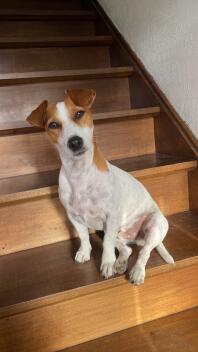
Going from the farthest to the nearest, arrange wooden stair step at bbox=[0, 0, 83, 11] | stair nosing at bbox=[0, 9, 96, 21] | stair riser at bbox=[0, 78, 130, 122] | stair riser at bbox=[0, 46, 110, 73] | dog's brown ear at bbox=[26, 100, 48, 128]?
1. wooden stair step at bbox=[0, 0, 83, 11]
2. stair nosing at bbox=[0, 9, 96, 21]
3. stair riser at bbox=[0, 46, 110, 73]
4. stair riser at bbox=[0, 78, 130, 122]
5. dog's brown ear at bbox=[26, 100, 48, 128]

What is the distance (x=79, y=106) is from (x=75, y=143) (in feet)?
0.44

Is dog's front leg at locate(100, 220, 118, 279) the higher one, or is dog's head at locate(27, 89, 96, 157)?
dog's head at locate(27, 89, 96, 157)

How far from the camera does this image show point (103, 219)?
120cm

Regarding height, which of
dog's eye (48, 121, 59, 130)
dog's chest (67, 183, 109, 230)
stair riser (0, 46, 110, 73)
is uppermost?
stair riser (0, 46, 110, 73)

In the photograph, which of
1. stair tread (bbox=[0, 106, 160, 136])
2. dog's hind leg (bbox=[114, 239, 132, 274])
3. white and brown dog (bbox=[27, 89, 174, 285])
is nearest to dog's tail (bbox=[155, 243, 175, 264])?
white and brown dog (bbox=[27, 89, 174, 285])

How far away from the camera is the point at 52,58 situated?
1943mm

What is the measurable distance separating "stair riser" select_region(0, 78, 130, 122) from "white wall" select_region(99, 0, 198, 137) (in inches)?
8.6

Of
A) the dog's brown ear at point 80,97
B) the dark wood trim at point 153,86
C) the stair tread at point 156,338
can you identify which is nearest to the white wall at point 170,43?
the dark wood trim at point 153,86

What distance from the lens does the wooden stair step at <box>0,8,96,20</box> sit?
1.99 m

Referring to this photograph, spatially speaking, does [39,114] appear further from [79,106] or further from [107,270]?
[107,270]

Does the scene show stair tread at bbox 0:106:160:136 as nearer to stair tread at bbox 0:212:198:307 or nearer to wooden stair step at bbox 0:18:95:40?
stair tread at bbox 0:212:198:307

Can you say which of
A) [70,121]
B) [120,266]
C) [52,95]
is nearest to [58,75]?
[52,95]

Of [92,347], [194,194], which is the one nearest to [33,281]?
[92,347]

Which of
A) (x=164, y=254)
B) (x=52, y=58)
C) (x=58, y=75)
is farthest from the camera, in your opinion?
(x=52, y=58)
